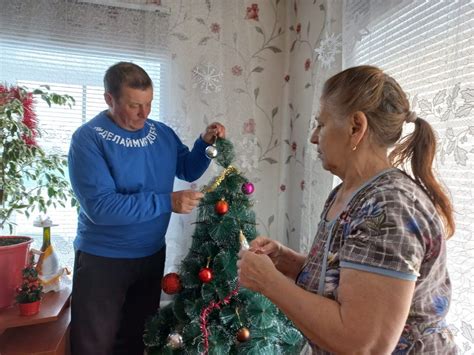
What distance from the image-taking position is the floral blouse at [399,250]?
1.95 feet

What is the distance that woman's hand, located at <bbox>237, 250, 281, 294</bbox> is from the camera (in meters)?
0.71

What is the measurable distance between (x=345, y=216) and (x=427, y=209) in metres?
0.15

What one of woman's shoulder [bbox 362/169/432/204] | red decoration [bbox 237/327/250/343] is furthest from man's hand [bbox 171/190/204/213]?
woman's shoulder [bbox 362/169/432/204]

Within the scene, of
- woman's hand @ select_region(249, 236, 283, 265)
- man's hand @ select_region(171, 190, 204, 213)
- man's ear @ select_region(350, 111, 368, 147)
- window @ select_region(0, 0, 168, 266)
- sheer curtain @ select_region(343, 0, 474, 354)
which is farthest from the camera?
window @ select_region(0, 0, 168, 266)

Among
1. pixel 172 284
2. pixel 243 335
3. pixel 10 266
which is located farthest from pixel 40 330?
pixel 243 335

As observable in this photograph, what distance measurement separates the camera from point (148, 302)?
1399 millimetres

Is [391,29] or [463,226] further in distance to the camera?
[391,29]

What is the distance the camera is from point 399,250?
0.59 m

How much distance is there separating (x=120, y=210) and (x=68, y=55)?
0.93 meters

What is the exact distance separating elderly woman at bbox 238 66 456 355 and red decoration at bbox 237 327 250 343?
0.46 m

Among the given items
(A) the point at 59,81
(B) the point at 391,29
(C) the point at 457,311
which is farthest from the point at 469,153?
(A) the point at 59,81

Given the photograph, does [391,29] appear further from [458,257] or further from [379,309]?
[379,309]

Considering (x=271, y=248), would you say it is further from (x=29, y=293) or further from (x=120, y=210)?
(x=29, y=293)

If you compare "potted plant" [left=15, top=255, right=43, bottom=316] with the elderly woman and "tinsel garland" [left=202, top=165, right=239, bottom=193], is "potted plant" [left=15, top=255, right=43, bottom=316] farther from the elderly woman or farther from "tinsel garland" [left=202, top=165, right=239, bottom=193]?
the elderly woman
